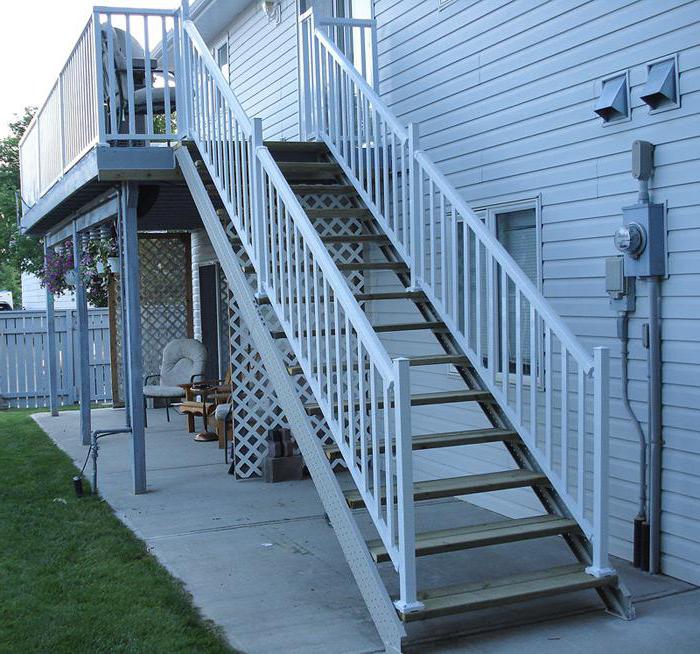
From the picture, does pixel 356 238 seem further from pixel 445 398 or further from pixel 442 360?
pixel 445 398

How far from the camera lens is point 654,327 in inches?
183

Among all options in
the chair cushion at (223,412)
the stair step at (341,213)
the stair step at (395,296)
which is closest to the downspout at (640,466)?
the stair step at (395,296)

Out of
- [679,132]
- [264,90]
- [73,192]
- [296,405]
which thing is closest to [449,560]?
[296,405]

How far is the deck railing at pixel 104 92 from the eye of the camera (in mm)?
6844

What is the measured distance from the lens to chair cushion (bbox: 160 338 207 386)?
11.5 m

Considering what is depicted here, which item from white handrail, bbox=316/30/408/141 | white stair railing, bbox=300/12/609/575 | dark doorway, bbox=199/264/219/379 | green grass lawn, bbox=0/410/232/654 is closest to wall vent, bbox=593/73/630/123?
white stair railing, bbox=300/12/609/575

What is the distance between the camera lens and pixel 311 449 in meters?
4.64

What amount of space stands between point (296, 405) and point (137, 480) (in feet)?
8.95

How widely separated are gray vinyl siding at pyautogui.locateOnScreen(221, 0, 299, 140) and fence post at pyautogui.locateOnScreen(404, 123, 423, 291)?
383cm

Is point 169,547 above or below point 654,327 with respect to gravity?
below

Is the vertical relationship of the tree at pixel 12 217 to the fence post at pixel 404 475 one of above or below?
above

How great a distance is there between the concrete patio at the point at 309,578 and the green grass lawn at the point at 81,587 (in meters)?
0.14

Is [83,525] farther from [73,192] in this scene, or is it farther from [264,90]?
[264,90]

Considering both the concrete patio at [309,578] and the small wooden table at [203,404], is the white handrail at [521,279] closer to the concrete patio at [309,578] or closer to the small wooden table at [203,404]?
the concrete patio at [309,578]
